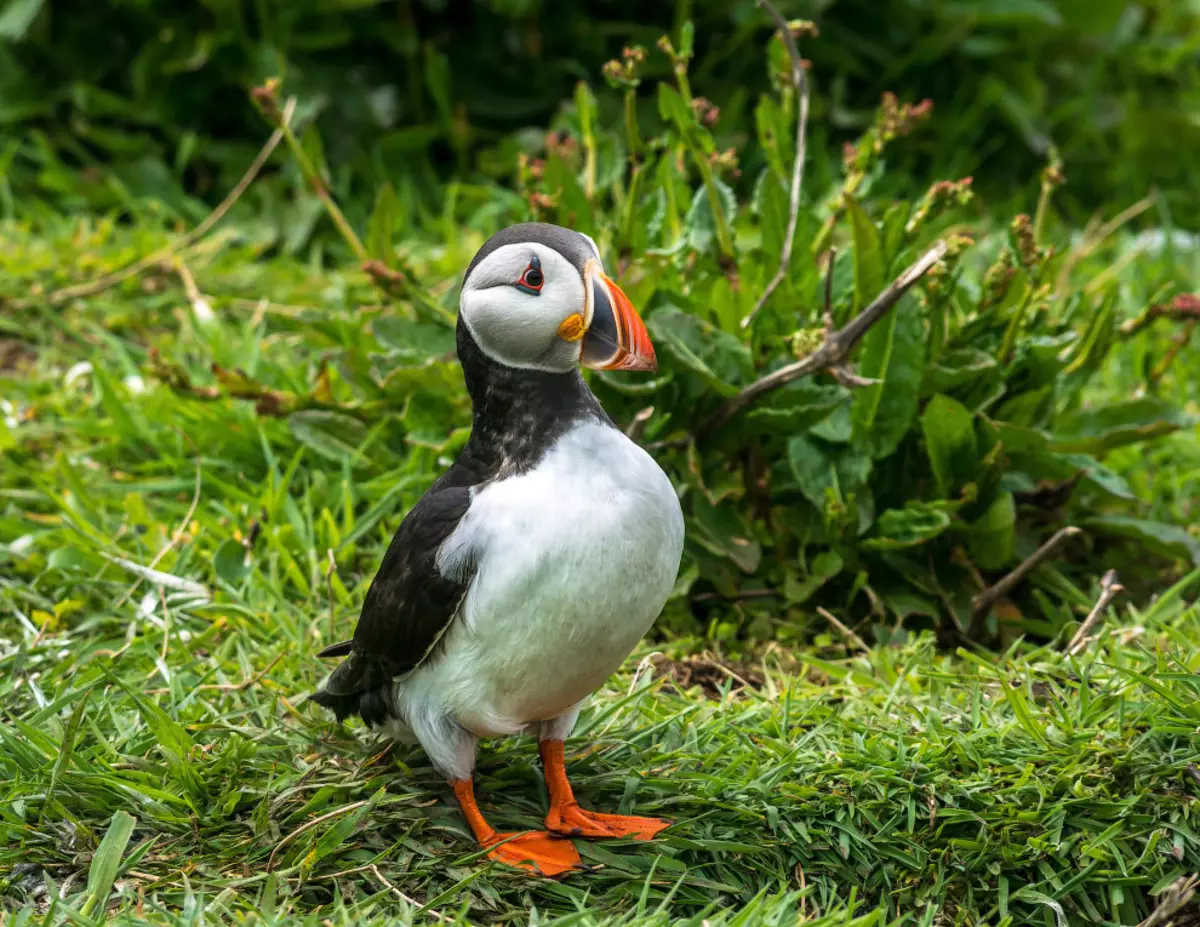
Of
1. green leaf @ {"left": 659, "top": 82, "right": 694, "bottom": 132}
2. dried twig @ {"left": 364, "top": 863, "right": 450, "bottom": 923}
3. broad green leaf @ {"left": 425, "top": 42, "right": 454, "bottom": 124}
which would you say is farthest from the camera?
broad green leaf @ {"left": 425, "top": 42, "right": 454, "bottom": 124}

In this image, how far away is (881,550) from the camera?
143 inches

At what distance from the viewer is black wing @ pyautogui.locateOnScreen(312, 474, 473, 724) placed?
2551 millimetres

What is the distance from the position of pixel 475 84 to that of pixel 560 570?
427cm

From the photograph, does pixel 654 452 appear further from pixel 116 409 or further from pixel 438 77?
pixel 438 77

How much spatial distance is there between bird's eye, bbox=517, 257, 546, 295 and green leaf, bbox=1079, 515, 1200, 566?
6.67 feet

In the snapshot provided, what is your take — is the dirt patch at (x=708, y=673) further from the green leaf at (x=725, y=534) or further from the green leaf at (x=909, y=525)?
the green leaf at (x=909, y=525)

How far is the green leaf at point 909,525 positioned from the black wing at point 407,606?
138 cm

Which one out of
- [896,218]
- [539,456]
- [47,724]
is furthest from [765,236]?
[47,724]

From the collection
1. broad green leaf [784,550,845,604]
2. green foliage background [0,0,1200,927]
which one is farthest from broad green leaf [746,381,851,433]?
broad green leaf [784,550,845,604]

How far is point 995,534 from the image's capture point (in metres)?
3.64

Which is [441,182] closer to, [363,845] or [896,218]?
[896,218]

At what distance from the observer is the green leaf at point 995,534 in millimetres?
3592

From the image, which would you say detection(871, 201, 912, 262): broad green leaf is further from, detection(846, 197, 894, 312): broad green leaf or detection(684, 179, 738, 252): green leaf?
detection(684, 179, 738, 252): green leaf

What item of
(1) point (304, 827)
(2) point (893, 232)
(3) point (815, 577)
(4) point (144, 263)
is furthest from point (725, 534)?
(4) point (144, 263)
